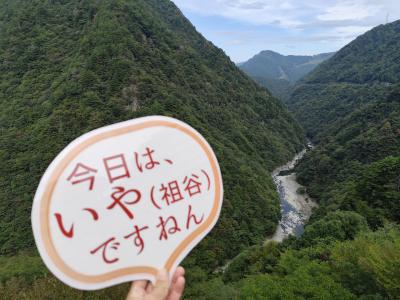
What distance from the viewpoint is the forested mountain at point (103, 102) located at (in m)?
43.9

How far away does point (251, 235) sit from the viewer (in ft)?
172

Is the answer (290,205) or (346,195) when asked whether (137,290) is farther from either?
(290,205)

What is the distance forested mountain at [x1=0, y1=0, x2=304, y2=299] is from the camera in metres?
43.9

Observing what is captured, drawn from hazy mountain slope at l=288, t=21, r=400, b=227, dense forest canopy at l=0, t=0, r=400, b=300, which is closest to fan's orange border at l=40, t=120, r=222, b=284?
dense forest canopy at l=0, t=0, r=400, b=300

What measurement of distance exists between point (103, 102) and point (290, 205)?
36380mm

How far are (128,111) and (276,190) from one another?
31222 mm

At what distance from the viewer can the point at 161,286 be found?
4094mm

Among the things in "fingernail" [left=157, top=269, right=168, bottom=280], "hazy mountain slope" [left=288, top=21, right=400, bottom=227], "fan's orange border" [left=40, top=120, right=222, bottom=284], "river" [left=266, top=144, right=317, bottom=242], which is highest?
"fan's orange border" [left=40, top=120, right=222, bottom=284]

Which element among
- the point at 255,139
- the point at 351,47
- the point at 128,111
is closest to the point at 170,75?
the point at 128,111

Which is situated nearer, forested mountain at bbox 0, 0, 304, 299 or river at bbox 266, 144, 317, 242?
forested mountain at bbox 0, 0, 304, 299

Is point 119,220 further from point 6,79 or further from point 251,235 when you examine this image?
point 6,79

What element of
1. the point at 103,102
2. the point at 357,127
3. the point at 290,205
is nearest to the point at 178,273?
the point at 103,102

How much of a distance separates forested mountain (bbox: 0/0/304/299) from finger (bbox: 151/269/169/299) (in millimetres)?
23453

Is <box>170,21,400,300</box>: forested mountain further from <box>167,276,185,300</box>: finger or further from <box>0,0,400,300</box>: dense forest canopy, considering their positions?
<box>167,276,185,300</box>: finger
